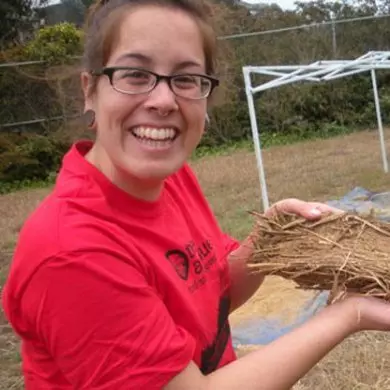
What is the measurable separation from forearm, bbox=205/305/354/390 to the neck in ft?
1.21

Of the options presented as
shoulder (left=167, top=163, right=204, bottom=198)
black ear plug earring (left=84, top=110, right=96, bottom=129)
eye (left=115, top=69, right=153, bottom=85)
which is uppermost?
eye (left=115, top=69, right=153, bottom=85)

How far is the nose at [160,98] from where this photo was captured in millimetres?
1191

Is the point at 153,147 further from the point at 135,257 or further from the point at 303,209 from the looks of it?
the point at 303,209

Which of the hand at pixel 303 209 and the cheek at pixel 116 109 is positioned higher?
the cheek at pixel 116 109

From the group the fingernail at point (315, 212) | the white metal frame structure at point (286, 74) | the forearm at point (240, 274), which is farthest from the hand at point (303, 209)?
the white metal frame structure at point (286, 74)

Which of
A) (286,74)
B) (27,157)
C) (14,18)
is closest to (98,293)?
(286,74)

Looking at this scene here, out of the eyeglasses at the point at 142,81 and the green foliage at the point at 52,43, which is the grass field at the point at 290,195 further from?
the green foliage at the point at 52,43

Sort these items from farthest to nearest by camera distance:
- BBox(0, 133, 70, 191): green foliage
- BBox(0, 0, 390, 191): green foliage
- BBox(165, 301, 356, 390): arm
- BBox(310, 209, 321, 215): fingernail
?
BBox(0, 0, 390, 191): green foliage
BBox(0, 133, 70, 191): green foliage
BBox(310, 209, 321, 215): fingernail
BBox(165, 301, 356, 390): arm

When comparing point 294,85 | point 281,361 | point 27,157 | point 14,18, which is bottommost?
point 27,157

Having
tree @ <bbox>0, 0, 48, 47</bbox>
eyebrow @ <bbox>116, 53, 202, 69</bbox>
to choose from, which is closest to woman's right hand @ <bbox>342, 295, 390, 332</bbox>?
eyebrow @ <bbox>116, 53, 202, 69</bbox>

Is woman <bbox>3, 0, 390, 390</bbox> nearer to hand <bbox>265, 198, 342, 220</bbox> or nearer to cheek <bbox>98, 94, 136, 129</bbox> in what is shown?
cheek <bbox>98, 94, 136, 129</bbox>

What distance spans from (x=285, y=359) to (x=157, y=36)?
2.07 feet

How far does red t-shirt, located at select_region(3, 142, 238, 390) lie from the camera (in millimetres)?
1053

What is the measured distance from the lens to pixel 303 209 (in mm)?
1521
